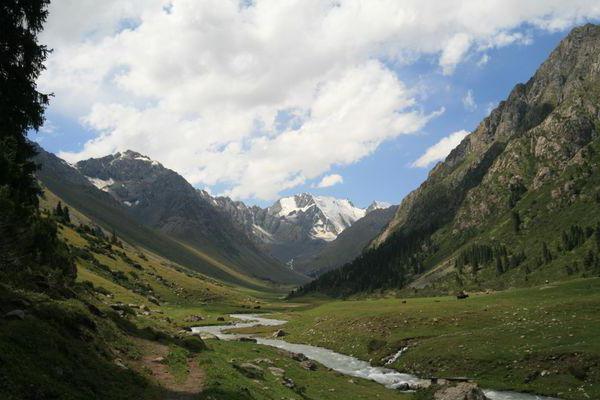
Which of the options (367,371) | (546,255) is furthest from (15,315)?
(546,255)

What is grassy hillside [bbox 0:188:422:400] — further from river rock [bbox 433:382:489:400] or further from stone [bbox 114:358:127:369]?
river rock [bbox 433:382:489:400]

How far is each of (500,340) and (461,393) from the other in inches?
741

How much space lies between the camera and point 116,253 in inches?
6526

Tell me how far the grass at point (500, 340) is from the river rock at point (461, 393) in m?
7.54

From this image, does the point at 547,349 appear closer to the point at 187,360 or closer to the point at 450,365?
the point at 450,365

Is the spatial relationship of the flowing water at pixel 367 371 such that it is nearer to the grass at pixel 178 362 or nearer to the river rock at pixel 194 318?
the grass at pixel 178 362

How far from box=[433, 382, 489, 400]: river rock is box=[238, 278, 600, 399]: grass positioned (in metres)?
7.54

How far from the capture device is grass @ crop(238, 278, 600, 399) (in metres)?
40.6

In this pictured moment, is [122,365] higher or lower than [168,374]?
higher

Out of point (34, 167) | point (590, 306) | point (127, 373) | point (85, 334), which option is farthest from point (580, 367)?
point (34, 167)

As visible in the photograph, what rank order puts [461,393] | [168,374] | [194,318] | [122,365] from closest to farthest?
[122,365]
[168,374]
[461,393]
[194,318]

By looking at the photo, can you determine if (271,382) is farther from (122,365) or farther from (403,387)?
(403,387)

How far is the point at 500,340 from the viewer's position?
5075 centimetres

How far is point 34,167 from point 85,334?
65.0 feet
